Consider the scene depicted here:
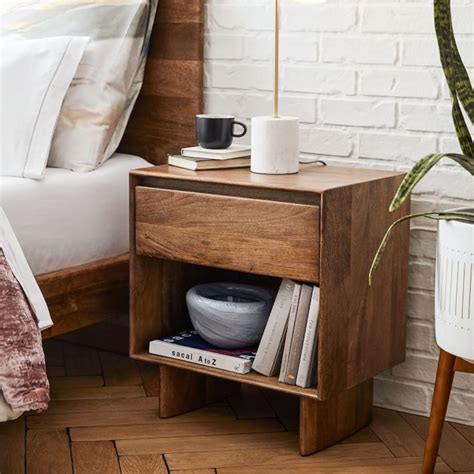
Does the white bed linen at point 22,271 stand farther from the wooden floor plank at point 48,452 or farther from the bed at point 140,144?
the wooden floor plank at point 48,452

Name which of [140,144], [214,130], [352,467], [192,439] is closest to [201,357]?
[192,439]

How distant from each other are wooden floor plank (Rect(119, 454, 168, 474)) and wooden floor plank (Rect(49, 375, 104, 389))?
50 cm

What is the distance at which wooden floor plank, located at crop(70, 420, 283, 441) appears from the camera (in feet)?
7.43

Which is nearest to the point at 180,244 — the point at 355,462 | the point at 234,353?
the point at 234,353

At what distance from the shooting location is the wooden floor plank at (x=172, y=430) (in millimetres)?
2266

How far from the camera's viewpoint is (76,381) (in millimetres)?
2639

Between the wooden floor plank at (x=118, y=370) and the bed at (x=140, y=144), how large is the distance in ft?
0.67

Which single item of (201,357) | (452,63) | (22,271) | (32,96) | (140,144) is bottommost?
(201,357)

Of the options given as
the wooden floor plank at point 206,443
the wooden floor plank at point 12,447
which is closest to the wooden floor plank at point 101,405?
the wooden floor plank at point 12,447

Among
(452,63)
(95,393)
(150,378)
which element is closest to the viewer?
(452,63)

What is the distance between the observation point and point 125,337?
2.86 meters

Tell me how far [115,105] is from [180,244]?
22.3 inches

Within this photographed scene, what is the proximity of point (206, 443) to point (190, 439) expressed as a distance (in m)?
0.04

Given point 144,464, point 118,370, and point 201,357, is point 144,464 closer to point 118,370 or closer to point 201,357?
point 201,357
